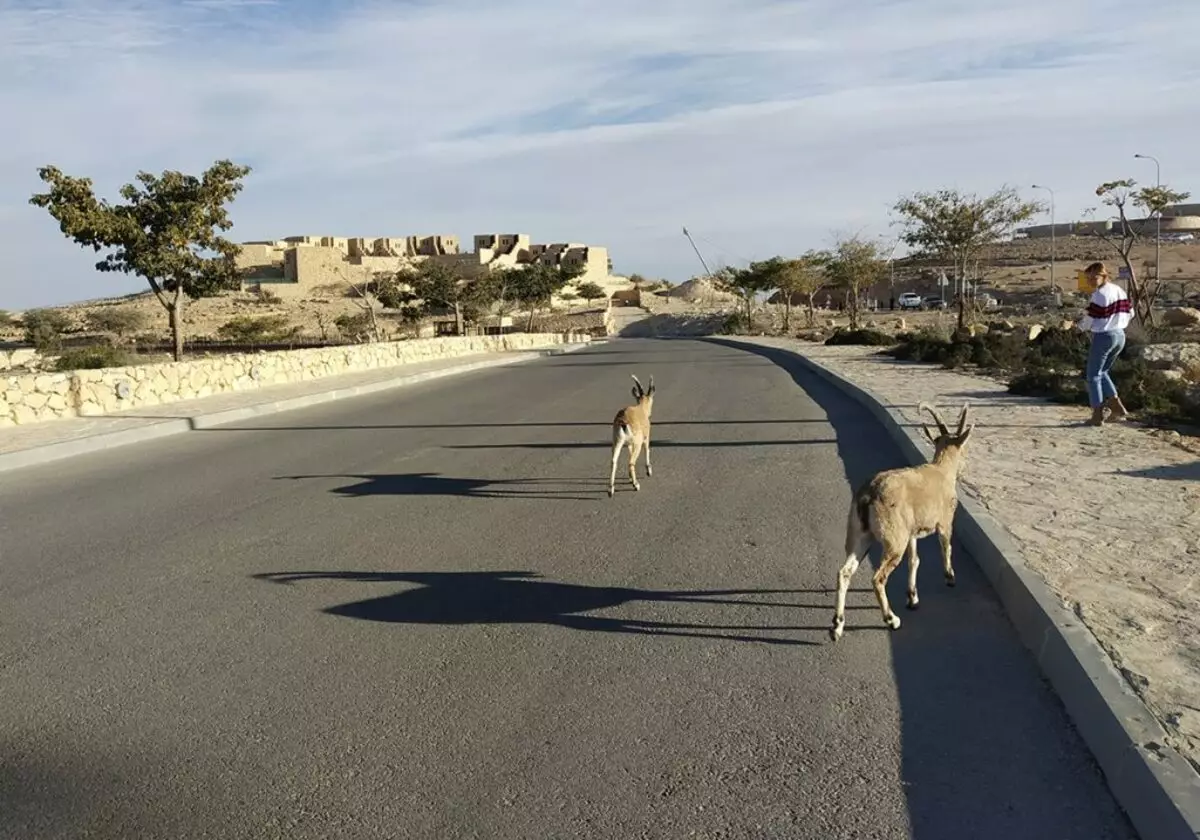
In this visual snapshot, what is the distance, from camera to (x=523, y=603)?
579 centimetres

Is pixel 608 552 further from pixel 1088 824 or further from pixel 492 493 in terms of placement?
pixel 1088 824

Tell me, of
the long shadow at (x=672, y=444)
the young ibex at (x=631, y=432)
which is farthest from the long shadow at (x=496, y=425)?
the young ibex at (x=631, y=432)

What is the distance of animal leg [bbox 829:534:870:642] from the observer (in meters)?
4.84

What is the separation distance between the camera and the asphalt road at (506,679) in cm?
349

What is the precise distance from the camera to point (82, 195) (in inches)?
912

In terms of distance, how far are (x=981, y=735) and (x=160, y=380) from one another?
1808 centimetres

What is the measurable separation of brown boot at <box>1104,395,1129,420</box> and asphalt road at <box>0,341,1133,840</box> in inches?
204

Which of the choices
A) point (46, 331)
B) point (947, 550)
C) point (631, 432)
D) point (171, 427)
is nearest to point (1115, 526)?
point (947, 550)

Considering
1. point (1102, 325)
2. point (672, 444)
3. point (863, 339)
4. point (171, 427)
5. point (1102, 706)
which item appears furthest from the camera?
point (863, 339)

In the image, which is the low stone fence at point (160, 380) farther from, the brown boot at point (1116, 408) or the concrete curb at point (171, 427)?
the brown boot at point (1116, 408)

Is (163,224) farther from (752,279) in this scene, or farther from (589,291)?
(589,291)

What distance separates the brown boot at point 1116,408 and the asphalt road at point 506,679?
5185 millimetres

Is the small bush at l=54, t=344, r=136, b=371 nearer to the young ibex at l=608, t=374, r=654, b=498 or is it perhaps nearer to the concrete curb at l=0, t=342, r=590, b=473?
the concrete curb at l=0, t=342, r=590, b=473

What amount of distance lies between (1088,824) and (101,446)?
43.7 ft
